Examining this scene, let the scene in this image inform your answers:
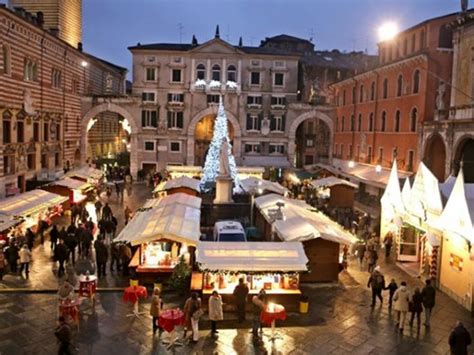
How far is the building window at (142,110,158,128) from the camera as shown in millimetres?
48969

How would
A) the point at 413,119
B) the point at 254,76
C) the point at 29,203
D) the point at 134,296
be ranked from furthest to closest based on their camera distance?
the point at 254,76 < the point at 413,119 < the point at 29,203 < the point at 134,296

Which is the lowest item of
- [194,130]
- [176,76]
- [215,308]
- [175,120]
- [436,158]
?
[215,308]

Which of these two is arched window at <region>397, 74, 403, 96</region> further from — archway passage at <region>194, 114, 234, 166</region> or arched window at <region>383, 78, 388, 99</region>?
archway passage at <region>194, 114, 234, 166</region>

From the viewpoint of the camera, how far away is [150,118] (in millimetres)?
49062

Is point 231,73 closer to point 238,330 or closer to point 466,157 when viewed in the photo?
point 466,157

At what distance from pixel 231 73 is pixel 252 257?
37.1 metres

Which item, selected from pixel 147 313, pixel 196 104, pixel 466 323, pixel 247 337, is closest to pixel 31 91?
pixel 196 104

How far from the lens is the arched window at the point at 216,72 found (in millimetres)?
48875

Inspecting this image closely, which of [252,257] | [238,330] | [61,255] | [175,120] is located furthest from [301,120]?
[238,330]

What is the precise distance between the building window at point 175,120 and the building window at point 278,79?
32.0 feet

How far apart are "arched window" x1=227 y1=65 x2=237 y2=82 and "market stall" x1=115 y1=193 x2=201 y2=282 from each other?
3256 cm

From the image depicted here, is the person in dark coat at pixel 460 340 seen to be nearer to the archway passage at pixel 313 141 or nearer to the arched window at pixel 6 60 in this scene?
the arched window at pixel 6 60

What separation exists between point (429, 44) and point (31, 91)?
2475 centimetres

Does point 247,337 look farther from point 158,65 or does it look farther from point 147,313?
point 158,65
